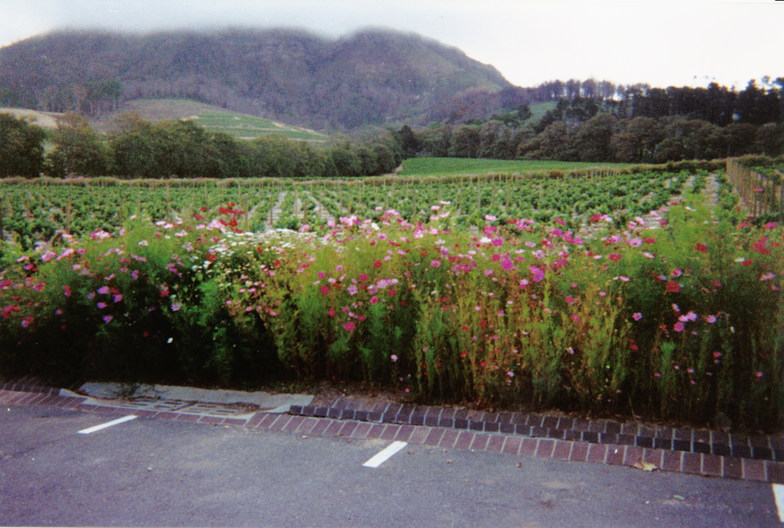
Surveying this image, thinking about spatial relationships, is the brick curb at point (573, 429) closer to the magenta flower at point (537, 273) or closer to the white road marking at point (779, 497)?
the white road marking at point (779, 497)

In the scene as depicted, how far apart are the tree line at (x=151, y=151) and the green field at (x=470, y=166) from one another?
269 centimetres

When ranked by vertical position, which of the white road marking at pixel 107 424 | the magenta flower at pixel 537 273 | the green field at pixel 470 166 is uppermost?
the magenta flower at pixel 537 273

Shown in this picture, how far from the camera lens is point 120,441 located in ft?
12.3

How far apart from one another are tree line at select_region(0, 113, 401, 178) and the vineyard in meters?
0.45

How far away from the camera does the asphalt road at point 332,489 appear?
2.54 metres

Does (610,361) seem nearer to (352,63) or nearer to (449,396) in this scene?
(449,396)

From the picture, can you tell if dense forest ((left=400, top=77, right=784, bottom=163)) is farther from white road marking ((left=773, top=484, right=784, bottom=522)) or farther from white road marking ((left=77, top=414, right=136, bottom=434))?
white road marking ((left=77, top=414, right=136, bottom=434))

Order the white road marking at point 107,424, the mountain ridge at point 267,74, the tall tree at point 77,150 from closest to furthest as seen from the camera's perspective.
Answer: the white road marking at point 107,424
the mountain ridge at point 267,74
the tall tree at point 77,150

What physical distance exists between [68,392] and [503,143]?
1125cm

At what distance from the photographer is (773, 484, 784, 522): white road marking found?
2495 mm

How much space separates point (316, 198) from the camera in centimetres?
1886

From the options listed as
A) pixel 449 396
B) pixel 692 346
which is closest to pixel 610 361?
pixel 692 346

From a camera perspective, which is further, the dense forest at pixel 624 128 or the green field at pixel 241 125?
the green field at pixel 241 125

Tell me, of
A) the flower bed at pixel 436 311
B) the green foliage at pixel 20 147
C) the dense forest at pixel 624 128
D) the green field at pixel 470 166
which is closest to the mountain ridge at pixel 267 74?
the green foliage at pixel 20 147
